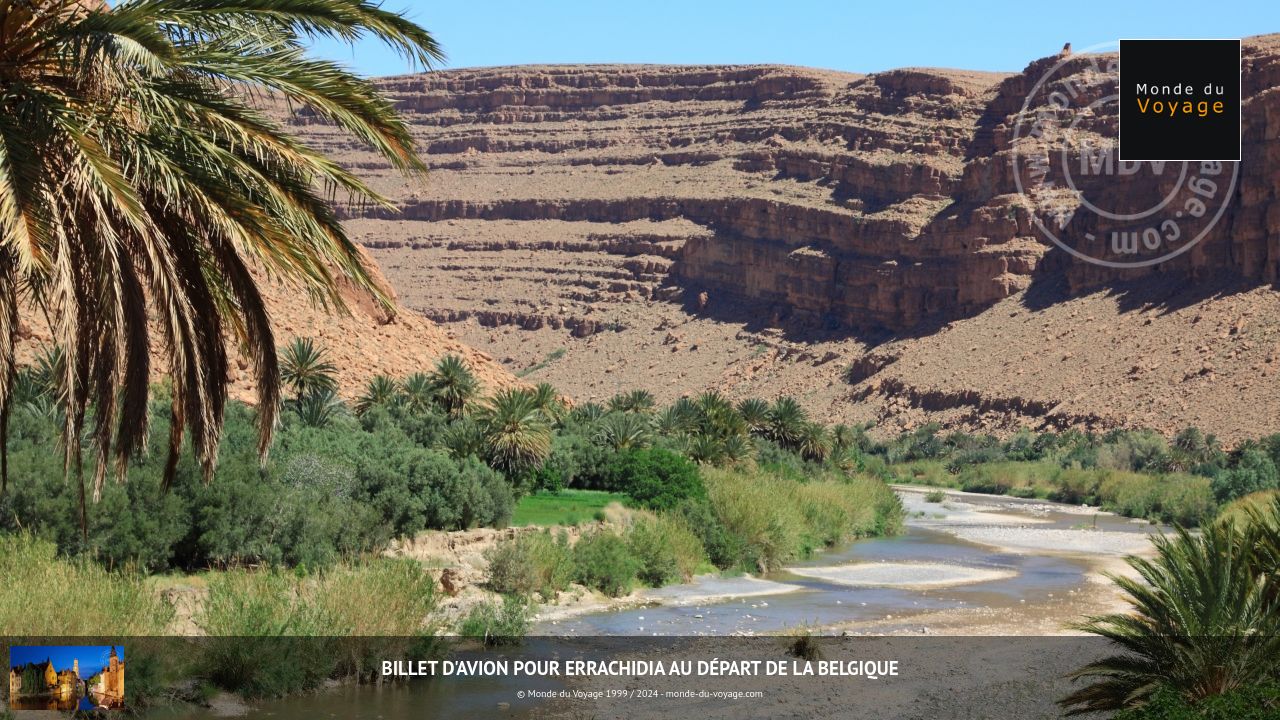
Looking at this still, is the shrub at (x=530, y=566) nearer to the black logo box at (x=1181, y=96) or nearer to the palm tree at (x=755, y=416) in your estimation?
the black logo box at (x=1181, y=96)

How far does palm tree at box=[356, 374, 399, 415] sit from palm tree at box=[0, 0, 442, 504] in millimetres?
25829

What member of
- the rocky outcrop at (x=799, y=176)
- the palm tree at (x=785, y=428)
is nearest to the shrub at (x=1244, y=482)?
the palm tree at (x=785, y=428)

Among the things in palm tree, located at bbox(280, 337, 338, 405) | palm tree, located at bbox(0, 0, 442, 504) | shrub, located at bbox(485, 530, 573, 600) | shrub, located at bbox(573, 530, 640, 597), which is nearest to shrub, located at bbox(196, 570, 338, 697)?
palm tree, located at bbox(0, 0, 442, 504)

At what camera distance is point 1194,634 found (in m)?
10.6

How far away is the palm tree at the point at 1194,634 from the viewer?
34.5ft

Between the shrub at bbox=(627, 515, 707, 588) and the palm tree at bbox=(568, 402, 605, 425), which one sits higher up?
the palm tree at bbox=(568, 402, 605, 425)

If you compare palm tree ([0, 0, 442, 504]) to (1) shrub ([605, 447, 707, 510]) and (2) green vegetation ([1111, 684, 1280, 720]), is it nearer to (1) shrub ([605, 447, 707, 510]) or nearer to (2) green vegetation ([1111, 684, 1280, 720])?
(2) green vegetation ([1111, 684, 1280, 720])

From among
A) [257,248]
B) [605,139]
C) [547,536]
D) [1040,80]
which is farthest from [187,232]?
[605,139]

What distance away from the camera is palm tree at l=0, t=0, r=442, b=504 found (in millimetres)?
7977

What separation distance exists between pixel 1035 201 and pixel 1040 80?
14.4 m

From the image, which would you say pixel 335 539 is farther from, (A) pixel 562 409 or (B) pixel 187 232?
→ (A) pixel 562 409

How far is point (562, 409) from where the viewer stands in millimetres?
47875

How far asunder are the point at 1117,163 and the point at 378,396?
7540 centimetres

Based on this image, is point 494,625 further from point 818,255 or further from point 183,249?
point 818,255
